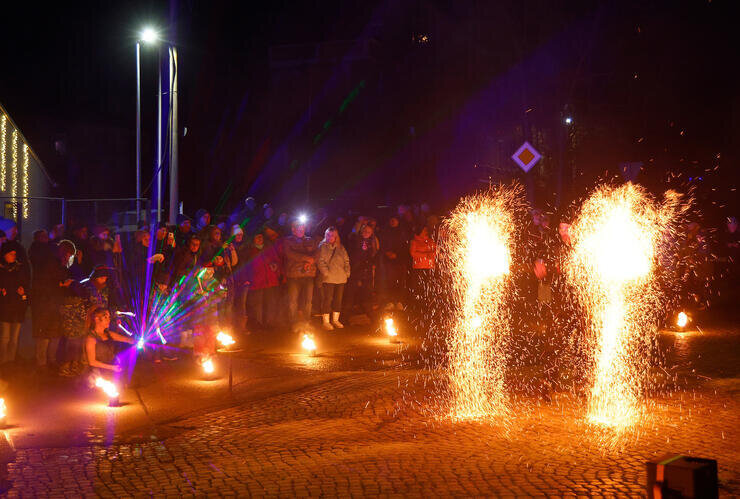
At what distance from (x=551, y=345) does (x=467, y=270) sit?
9139 millimetres

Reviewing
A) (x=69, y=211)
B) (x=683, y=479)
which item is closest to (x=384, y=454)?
(x=683, y=479)

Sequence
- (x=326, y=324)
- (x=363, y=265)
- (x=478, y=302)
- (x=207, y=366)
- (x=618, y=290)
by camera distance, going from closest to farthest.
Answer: (x=207, y=366) < (x=326, y=324) < (x=363, y=265) < (x=478, y=302) < (x=618, y=290)

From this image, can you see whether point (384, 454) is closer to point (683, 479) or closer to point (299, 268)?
point (683, 479)

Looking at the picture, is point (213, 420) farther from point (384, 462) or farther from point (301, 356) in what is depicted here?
point (301, 356)

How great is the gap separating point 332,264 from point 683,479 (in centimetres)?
1202

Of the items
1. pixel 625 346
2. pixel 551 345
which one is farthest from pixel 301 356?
pixel 625 346

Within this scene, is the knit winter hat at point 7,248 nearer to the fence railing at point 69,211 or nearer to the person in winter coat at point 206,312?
the person in winter coat at point 206,312

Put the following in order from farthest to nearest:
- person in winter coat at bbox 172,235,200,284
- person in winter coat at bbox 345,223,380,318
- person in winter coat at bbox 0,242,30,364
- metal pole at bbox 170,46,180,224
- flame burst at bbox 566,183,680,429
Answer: person in winter coat at bbox 345,223,380,318 < metal pole at bbox 170,46,180,224 < person in winter coat at bbox 172,235,200,284 < person in winter coat at bbox 0,242,30,364 < flame burst at bbox 566,183,680,429

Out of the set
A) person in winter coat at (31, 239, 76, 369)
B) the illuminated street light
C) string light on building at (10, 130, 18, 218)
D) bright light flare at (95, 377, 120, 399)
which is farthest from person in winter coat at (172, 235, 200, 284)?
string light on building at (10, 130, 18, 218)

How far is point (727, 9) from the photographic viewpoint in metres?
26.6

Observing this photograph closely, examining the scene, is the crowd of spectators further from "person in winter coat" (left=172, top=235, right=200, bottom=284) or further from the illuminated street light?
the illuminated street light

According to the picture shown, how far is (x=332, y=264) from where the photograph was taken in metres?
15.8

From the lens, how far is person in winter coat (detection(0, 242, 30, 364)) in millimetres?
10758

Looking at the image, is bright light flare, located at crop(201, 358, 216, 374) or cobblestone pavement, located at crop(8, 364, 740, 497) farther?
bright light flare, located at crop(201, 358, 216, 374)
